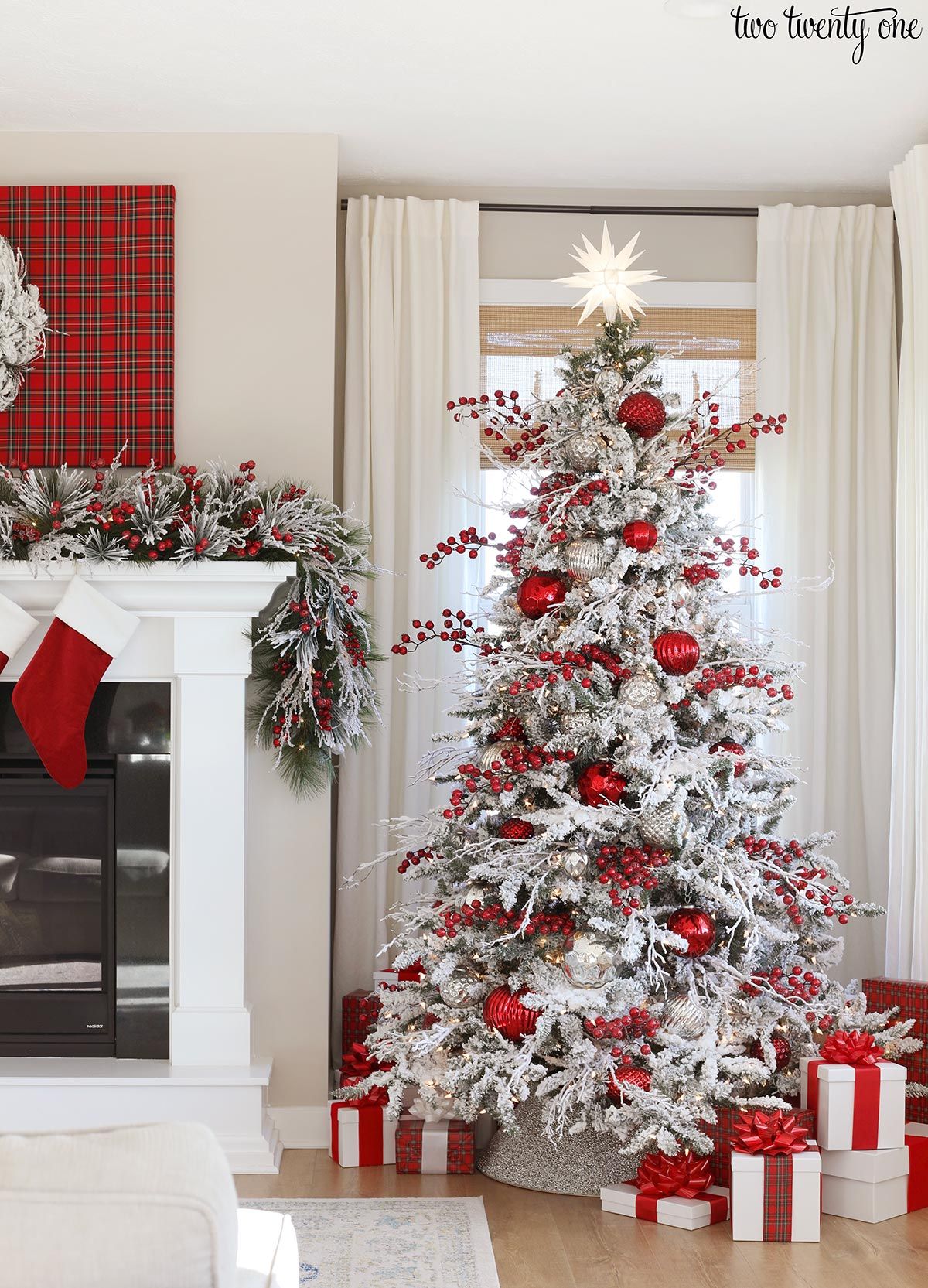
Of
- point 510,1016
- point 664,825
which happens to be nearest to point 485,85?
point 664,825

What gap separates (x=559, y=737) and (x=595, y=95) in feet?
5.94

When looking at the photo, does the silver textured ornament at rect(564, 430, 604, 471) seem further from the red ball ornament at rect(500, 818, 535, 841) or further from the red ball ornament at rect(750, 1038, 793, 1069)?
the red ball ornament at rect(750, 1038, 793, 1069)

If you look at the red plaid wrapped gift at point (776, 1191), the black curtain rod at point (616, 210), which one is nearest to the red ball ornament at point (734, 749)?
the red plaid wrapped gift at point (776, 1191)

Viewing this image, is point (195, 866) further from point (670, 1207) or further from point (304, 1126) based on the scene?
point (670, 1207)

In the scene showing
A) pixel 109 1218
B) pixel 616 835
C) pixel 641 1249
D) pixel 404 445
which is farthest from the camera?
pixel 404 445

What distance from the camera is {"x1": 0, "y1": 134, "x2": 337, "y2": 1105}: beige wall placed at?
11.6 ft

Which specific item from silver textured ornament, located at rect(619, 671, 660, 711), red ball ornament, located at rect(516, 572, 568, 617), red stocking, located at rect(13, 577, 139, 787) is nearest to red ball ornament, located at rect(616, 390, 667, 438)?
red ball ornament, located at rect(516, 572, 568, 617)

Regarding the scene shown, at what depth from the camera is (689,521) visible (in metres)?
3.08

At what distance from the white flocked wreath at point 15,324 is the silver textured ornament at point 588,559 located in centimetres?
170

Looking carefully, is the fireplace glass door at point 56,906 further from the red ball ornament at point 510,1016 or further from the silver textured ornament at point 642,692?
the silver textured ornament at point 642,692

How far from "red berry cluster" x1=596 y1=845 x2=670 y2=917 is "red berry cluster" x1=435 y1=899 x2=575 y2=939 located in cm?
15

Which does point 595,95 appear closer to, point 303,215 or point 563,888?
point 303,215

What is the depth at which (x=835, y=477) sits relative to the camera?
3.95 meters

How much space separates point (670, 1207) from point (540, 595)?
58.6 inches
